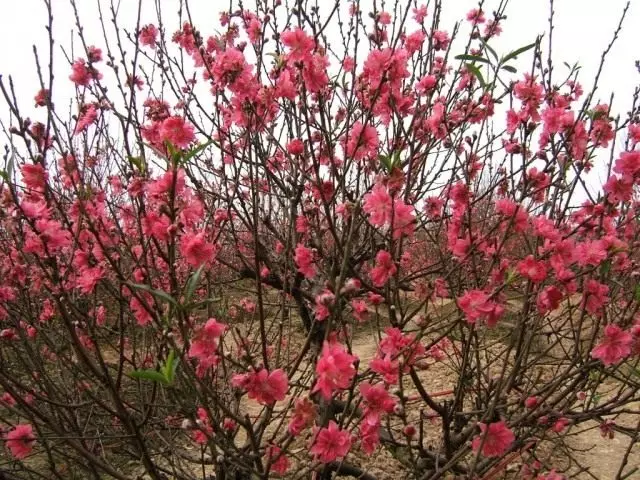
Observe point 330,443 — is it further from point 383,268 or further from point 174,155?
point 174,155

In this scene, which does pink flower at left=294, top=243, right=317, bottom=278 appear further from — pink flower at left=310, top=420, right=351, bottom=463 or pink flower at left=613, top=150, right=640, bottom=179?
pink flower at left=613, top=150, right=640, bottom=179

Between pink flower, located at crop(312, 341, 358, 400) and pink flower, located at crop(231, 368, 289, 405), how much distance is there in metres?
0.16

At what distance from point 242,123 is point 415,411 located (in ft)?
12.1

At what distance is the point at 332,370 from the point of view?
1.27 meters

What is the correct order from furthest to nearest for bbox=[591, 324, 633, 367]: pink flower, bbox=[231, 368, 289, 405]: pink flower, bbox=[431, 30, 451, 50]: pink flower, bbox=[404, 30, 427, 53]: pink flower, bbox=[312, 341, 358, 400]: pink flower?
bbox=[431, 30, 451, 50]: pink flower → bbox=[404, 30, 427, 53]: pink flower → bbox=[591, 324, 633, 367]: pink flower → bbox=[231, 368, 289, 405]: pink flower → bbox=[312, 341, 358, 400]: pink flower

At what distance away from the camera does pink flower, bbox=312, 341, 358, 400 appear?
49.8 inches

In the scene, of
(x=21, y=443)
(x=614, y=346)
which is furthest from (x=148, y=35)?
(x=614, y=346)

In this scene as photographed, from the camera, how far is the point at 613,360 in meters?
1.74

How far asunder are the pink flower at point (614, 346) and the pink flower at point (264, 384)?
1.09 meters

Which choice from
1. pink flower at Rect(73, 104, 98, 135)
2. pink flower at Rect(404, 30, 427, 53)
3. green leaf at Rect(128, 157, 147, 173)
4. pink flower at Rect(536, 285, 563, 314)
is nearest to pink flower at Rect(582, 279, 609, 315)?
pink flower at Rect(536, 285, 563, 314)

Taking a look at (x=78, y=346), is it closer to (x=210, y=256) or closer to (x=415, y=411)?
(x=210, y=256)

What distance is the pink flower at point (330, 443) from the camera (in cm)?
146

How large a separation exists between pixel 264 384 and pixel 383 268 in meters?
0.68

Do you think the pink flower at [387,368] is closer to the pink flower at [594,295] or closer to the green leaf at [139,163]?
the pink flower at [594,295]
